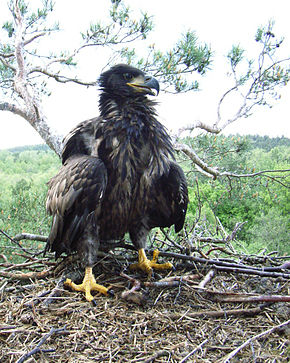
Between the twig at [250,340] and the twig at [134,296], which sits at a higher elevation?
the twig at [134,296]

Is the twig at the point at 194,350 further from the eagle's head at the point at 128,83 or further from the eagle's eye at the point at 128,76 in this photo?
the eagle's eye at the point at 128,76

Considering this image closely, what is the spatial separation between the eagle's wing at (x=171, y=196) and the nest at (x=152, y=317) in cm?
42

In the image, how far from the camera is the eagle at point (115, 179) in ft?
7.57

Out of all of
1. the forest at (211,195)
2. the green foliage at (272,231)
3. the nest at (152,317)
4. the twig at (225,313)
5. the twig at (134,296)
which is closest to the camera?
the nest at (152,317)

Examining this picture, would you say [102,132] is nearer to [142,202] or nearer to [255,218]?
[142,202]

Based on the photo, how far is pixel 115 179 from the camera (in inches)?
95.6

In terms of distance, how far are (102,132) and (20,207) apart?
12.4ft

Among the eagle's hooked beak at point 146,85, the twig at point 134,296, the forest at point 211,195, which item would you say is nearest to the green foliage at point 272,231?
the forest at point 211,195

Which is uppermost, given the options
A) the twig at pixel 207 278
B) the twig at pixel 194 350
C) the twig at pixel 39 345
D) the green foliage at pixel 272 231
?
the twig at pixel 207 278

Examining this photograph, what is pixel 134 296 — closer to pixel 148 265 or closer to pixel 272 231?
pixel 148 265

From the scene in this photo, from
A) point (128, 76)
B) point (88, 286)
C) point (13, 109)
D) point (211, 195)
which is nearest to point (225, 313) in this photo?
point (88, 286)

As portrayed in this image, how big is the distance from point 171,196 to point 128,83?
3.10 feet

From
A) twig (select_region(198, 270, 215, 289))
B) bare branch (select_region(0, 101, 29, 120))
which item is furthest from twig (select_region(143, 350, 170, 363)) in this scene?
bare branch (select_region(0, 101, 29, 120))

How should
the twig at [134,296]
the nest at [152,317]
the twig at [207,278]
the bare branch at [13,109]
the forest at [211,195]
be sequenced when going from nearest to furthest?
1. the nest at [152,317]
2. the twig at [134,296]
3. the twig at [207,278]
4. the forest at [211,195]
5. the bare branch at [13,109]
